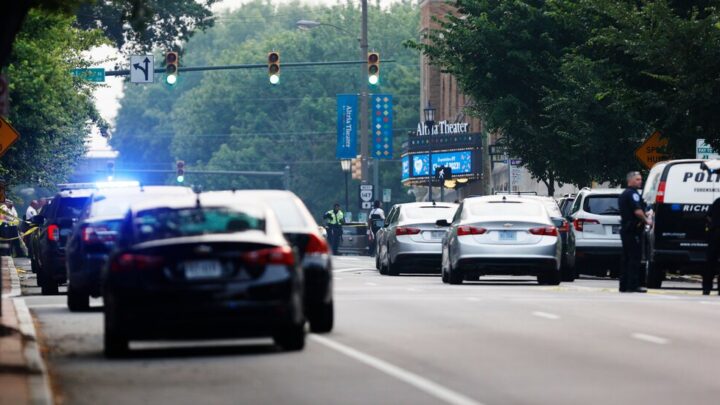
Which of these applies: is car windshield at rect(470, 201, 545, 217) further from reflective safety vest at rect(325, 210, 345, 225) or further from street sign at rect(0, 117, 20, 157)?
reflective safety vest at rect(325, 210, 345, 225)

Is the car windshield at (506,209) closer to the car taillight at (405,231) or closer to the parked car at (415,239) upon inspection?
the parked car at (415,239)

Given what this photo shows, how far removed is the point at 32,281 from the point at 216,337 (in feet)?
70.6

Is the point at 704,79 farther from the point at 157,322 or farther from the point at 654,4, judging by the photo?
the point at 157,322

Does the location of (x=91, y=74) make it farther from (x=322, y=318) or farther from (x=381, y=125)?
(x=381, y=125)

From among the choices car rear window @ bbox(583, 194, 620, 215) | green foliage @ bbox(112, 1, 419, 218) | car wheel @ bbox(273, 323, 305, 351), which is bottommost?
car wheel @ bbox(273, 323, 305, 351)

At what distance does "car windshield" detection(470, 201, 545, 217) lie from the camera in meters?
31.4

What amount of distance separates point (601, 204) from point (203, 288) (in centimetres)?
2347

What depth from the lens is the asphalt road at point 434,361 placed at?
1290 centimetres

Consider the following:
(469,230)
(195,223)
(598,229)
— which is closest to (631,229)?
(469,230)

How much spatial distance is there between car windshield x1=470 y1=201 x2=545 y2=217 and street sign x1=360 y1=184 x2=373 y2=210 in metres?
36.6

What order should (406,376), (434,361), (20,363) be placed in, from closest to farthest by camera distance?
(406,376) < (20,363) < (434,361)

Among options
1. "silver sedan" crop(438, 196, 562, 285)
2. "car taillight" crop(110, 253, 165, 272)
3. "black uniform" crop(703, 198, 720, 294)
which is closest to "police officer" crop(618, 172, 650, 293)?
"black uniform" crop(703, 198, 720, 294)

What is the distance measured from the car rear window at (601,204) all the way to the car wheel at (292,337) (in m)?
22.1

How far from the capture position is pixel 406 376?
45.9ft
